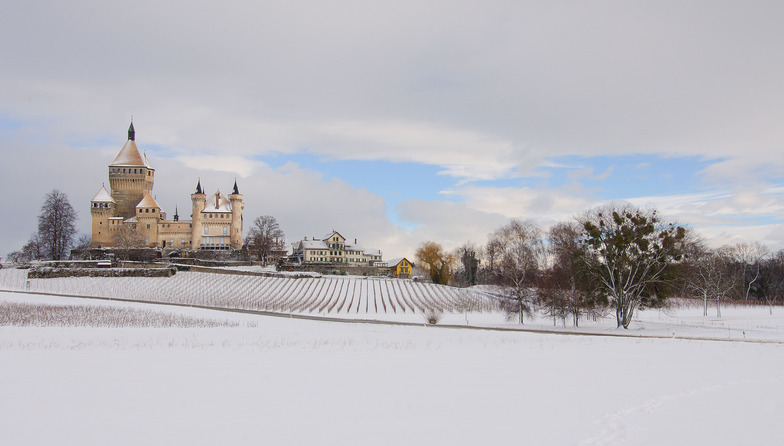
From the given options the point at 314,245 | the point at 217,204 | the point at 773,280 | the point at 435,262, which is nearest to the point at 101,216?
the point at 217,204

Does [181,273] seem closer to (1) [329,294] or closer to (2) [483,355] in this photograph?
(1) [329,294]

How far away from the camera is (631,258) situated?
40219 millimetres

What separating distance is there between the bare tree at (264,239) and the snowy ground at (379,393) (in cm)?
7306

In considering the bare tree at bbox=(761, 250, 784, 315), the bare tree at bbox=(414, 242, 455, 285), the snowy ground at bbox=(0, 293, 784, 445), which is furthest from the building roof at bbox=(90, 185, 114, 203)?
the bare tree at bbox=(761, 250, 784, 315)

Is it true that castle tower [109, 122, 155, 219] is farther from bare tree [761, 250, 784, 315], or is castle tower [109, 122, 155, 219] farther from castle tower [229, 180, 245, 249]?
bare tree [761, 250, 784, 315]

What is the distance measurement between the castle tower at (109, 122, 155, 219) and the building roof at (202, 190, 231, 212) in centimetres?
1556

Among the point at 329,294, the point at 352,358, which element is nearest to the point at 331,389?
the point at 352,358

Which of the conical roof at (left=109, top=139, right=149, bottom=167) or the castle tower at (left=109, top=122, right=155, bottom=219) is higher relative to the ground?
the conical roof at (left=109, top=139, right=149, bottom=167)

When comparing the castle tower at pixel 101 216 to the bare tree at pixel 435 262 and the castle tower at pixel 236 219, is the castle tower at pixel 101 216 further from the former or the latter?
the bare tree at pixel 435 262

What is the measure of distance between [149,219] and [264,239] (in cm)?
2400

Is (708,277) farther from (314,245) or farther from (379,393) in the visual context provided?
(314,245)

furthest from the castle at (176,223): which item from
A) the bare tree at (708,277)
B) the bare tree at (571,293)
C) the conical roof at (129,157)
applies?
the bare tree at (708,277)

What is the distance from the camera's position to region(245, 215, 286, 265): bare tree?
9881 centimetres

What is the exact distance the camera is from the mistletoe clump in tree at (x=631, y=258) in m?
39.7
